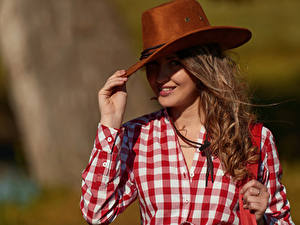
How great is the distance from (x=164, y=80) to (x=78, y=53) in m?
4.15

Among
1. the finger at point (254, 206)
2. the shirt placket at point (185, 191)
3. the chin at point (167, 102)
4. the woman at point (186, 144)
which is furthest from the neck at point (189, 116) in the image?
the finger at point (254, 206)

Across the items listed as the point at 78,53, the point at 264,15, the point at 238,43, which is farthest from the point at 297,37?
the point at 238,43

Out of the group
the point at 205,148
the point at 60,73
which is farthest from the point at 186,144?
the point at 60,73

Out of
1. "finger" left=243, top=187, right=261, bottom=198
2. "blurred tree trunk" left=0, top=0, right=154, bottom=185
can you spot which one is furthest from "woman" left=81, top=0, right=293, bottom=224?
"blurred tree trunk" left=0, top=0, right=154, bottom=185

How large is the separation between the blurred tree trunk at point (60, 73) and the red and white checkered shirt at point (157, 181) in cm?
381

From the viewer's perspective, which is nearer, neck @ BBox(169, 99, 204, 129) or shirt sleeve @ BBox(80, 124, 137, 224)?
shirt sleeve @ BBox(80, 124, 137, 224)

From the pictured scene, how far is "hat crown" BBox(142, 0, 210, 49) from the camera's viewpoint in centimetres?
297

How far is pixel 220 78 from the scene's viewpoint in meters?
3.05

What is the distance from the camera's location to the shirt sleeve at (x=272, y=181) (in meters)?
2.99

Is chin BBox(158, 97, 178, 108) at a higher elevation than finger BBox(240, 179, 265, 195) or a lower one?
higher

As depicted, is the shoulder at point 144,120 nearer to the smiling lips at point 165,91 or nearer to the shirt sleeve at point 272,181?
the smiling lips at point 165,91

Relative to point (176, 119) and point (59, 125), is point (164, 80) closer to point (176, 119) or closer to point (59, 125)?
point (176, 119)

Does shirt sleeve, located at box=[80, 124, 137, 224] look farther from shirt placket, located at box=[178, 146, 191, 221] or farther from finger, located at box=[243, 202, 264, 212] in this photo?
finger, located at box=[243, 202, 264, 212]

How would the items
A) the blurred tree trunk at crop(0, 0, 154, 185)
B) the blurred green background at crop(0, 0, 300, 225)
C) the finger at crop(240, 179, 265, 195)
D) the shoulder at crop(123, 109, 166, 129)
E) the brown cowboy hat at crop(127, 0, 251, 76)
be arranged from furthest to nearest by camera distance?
the blurred tree trunk at crop(0, 0, 154, 185) → the blurred green background at crop(0, 0, 300, 225) → the shoulder at crop(123, 109, 166, 129) → the brown cowboy hat at crop(127, 0, 251, 76) → the finger at crop(240, 179, 265, 195)
